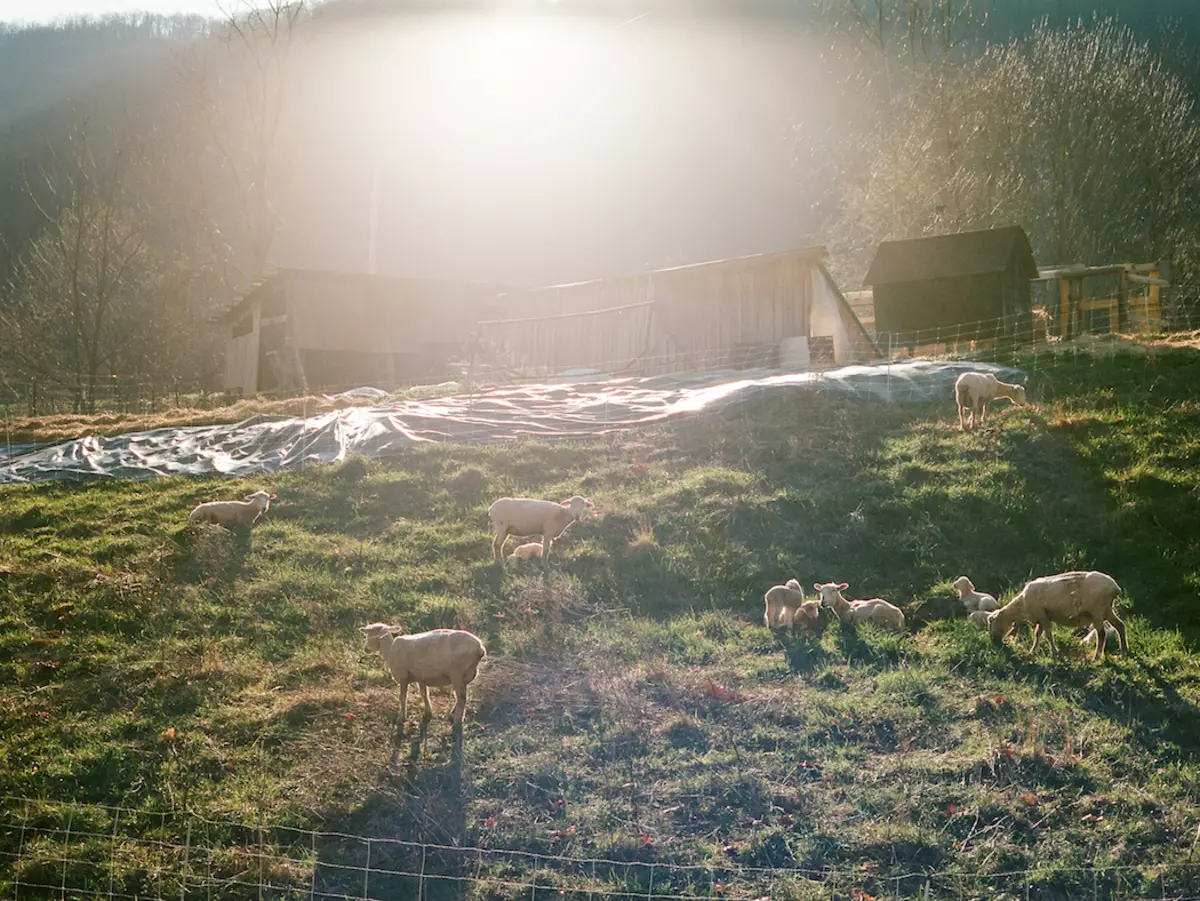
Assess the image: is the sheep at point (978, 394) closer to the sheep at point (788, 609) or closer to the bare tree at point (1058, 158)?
the sheep at point (788, 609)

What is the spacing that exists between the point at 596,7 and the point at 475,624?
235ft

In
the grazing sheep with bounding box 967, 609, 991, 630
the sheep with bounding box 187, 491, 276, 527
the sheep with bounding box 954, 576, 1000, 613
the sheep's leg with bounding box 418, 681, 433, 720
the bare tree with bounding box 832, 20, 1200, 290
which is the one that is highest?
the bare tree with bounding box 832, 20, 1200, 290

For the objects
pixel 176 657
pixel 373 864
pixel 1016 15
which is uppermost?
pixel 1016 15

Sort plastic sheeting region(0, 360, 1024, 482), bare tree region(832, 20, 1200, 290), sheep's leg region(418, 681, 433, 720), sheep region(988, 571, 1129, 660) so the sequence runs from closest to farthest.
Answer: sheep's leg region(418, 681, 433, 720) < sheep region(988, 571, 1129, 660) < plastic sheeting region(0, 360, 1024, 482) < bare tree region(832, 20, 1200, 290)

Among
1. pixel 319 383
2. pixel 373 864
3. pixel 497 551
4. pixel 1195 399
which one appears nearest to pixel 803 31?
pixel 319 383

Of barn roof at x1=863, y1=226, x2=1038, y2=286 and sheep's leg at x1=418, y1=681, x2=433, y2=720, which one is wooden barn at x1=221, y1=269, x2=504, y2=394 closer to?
barn roof at x1=863, y1=226, x2=1038, y2=286

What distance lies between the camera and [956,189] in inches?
1436

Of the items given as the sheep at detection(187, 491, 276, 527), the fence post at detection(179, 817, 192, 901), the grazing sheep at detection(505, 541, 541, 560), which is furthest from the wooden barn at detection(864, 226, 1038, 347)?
the fence post at detection(179, 817, 192, 901)

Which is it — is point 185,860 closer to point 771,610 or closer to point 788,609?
point 771,610

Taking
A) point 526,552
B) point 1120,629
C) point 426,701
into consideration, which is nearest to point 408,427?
point 526,552

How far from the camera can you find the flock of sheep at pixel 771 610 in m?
8.50

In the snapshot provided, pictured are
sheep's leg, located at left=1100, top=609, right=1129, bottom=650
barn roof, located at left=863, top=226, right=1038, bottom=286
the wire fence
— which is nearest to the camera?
the wire fence

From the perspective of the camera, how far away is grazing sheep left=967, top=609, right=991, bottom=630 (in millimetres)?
10180

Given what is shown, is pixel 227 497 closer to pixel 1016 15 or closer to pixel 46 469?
pixel 46 469
